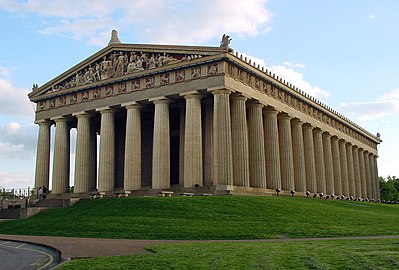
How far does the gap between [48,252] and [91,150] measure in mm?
44662

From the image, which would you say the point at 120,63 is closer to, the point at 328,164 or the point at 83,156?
the point at 83,156

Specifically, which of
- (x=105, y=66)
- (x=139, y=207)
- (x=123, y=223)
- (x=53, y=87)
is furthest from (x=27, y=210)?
(x=53, y=87)

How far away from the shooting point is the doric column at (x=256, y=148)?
56.6m

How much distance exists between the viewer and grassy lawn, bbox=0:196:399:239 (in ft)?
100

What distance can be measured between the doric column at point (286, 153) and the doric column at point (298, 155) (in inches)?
90.2

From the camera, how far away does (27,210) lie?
45.5m

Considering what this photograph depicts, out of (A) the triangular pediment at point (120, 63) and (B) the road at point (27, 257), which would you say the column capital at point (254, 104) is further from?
(B) the road at point (27, 257)

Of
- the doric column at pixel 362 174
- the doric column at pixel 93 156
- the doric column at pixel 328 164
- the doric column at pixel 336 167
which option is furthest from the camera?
the doric column at pixel 362 174

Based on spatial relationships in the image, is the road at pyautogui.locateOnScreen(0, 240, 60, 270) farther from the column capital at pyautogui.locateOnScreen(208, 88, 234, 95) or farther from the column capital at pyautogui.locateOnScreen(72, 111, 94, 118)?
the column capital at pyautogui.locateOnScreen(72, 111, 94, 118)

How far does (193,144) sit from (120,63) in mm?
16170

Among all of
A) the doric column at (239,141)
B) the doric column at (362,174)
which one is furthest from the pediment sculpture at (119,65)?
the doric column at (362,174)

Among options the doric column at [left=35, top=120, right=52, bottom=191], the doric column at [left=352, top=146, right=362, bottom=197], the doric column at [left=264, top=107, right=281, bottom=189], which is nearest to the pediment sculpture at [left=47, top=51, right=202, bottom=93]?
the doric column at [left=35, top=120, right=52, bottom=191]

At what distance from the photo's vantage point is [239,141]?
53312 millimetres

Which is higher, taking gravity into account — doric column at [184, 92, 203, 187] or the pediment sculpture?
the pediment sculpture
